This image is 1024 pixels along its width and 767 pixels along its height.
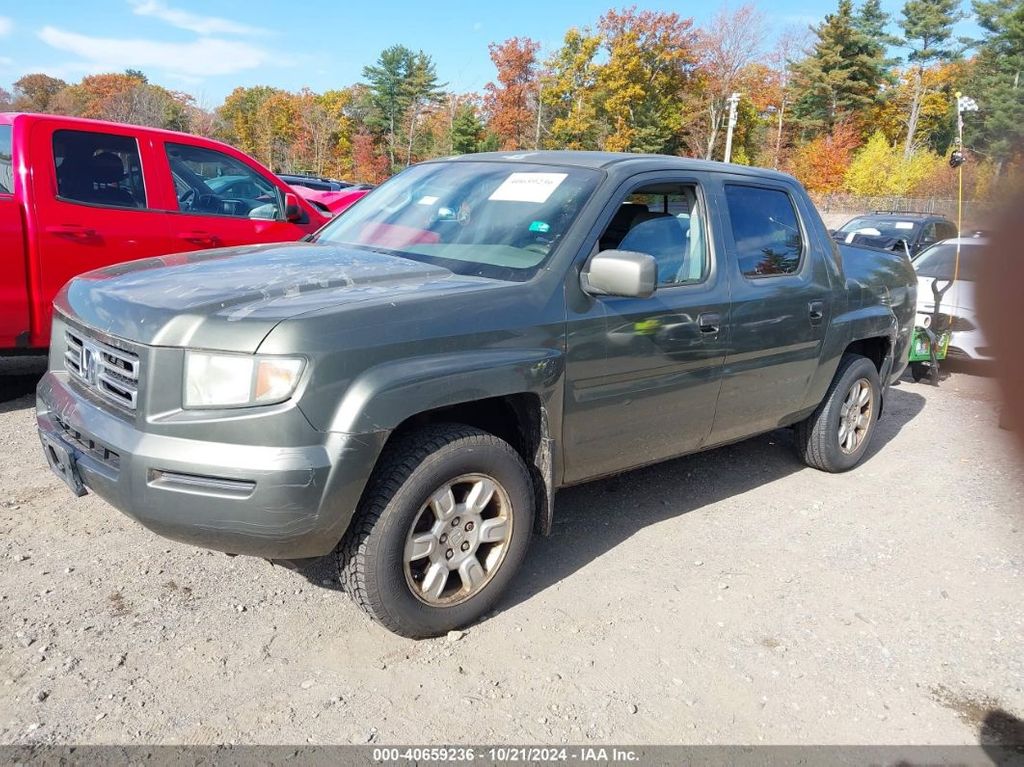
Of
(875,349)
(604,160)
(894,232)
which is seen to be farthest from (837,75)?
(604,160)

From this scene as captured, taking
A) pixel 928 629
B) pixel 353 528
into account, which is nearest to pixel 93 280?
pixel 353 528

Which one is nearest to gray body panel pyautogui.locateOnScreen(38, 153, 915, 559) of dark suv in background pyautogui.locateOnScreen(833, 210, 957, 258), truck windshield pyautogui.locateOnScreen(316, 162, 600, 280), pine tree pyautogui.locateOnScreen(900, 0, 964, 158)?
truck windshield pyautogui.locateOnScreen(316, 162, 600, 280)

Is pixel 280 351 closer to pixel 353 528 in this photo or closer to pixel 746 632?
pixel 353 528

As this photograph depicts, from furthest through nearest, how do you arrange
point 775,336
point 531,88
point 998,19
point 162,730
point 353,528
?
point 531,88
point 775,336
point 353,528
point 162,730
point 998,19

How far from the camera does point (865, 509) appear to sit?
15.4 ft

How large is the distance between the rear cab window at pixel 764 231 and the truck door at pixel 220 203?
3.78 m

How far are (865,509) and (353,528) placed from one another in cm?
325

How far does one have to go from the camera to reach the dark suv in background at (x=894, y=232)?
12945mm

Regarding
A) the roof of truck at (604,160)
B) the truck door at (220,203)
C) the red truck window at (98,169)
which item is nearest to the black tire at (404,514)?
the roof of truck at (604,160)

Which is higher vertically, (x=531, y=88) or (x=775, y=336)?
(x=531, y=88)

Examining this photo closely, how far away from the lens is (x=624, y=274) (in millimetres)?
3180

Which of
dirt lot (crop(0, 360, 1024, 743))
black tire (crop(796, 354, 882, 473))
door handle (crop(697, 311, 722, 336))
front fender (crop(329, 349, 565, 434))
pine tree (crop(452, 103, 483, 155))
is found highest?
pine tree (crop(452, 103, 483, 155))

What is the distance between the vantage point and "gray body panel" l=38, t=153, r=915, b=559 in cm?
260

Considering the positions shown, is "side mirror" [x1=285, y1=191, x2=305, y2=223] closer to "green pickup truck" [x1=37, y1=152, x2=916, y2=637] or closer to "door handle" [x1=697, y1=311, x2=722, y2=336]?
"green pickup truck" [x1=37, y1=152, x2=916, y2=637]
